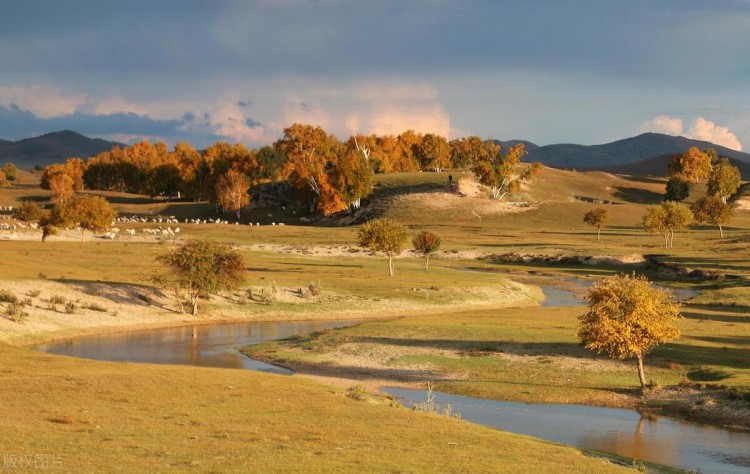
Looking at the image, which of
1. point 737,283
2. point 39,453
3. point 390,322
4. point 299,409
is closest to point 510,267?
point 737,283

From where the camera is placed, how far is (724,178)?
7539 inches

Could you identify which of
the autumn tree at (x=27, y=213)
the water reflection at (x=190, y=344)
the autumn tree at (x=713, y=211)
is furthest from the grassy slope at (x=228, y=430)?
the autumn tree at (x=713, y=211)

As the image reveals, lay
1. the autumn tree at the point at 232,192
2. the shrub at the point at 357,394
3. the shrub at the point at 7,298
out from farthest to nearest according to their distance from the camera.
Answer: the autumn tree at the point at 232,192 < the shrub at the point at 7,298 < the shrub at the point at 357,394

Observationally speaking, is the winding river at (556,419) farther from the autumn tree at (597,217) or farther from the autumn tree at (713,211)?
the autumn tree at (713,211)

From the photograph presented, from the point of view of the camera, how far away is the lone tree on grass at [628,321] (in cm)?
3934

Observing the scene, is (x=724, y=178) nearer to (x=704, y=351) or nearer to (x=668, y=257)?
(x=668, y=257)

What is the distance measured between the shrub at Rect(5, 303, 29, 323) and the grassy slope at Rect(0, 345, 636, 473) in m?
18.7

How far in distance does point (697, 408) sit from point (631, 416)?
3040 millimetres

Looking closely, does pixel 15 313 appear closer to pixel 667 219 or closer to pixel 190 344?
pixel 190 344

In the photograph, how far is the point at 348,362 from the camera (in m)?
48.3

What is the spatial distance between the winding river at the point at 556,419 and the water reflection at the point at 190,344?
0.20 feet

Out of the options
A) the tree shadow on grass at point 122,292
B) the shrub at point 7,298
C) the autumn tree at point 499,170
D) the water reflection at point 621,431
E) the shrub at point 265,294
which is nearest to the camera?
the water reflection at point 621,431

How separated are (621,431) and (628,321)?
7442mm

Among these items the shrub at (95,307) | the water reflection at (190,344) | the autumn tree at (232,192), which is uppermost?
the autumn tree at (232,192)
